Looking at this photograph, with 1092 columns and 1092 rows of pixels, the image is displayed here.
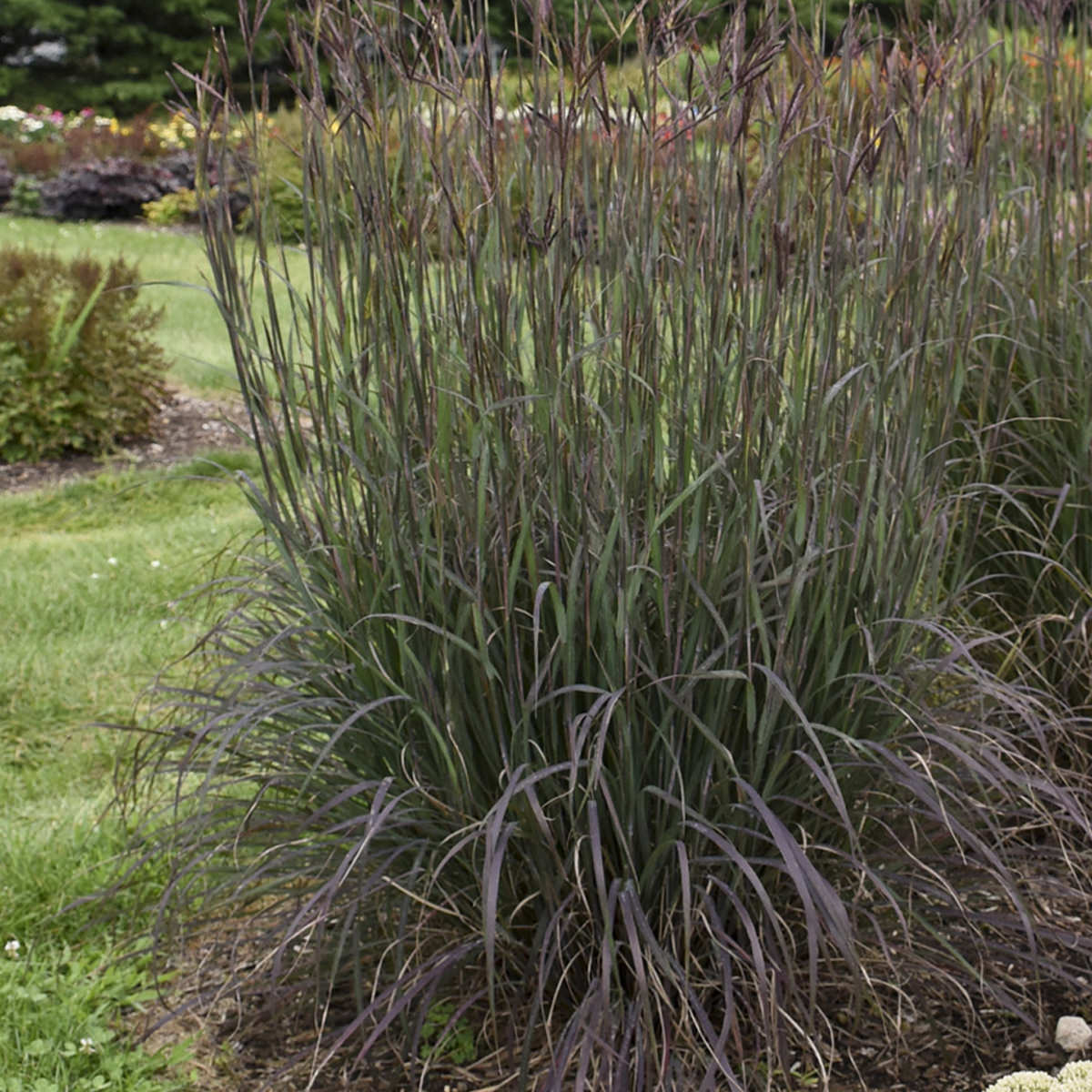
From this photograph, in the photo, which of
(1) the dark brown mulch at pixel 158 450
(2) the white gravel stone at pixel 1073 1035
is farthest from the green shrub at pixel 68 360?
(2) the white gravel stone at pixel 1073 1035

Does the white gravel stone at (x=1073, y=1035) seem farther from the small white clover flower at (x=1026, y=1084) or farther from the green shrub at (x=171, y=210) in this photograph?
the green shrub at (x=171, y=210)

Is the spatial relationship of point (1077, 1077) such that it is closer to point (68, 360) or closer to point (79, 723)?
point (79, 723)

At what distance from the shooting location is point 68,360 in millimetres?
6566

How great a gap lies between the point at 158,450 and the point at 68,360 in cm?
61

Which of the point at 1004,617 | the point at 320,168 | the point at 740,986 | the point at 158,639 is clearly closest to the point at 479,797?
the point at 740,986

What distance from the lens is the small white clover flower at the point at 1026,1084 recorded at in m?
1.66

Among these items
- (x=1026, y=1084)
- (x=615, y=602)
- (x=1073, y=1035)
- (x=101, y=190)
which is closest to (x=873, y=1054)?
(x=1073, y=1035)

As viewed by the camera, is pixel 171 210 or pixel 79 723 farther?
pixel 171 210

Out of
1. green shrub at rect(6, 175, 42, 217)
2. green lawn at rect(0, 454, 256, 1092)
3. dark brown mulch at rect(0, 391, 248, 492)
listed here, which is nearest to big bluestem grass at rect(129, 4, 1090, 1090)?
green lawn at rect(0, 454, 256, 1092)

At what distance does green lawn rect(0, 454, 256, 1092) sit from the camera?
2357 millimetres

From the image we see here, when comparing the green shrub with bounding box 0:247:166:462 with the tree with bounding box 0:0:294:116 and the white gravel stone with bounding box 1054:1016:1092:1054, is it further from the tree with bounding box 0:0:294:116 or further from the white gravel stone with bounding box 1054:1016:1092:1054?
the tree with bounding box 0:0:294:116

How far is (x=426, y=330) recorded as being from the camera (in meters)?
1.98

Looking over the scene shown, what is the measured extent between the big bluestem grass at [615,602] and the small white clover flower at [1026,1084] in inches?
9.2

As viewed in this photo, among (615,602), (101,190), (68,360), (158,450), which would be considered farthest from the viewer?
(101,190)
